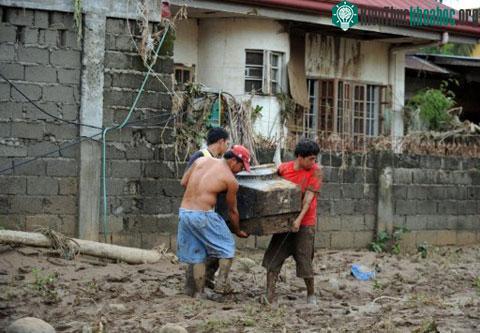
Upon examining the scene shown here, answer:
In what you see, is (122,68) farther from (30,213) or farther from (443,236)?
(443,236)

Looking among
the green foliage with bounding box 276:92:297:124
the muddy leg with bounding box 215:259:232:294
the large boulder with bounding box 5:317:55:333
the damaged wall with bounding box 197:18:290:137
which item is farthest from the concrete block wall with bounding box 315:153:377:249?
the large boulder with bounding box 5:317:55:333

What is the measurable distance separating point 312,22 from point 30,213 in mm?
7367

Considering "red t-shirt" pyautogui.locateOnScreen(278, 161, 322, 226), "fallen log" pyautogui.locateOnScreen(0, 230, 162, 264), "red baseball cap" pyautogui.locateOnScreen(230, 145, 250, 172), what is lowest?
"fallen log" pyautogui.locateOnScreen(0, 230, 162, 264)

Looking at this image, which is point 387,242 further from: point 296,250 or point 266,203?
point 266,203

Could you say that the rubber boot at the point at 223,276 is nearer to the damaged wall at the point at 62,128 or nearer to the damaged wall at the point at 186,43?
the damaged wall at the point at 62,128

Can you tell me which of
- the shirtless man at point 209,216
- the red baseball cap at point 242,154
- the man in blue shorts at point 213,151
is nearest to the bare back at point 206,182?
the shirtless man at point 209,216

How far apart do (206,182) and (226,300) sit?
1226 mm

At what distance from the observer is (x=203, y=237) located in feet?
30.3

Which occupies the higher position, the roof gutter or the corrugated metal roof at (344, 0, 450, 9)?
the corrugated metal roof at (344, 0, 450, 9)

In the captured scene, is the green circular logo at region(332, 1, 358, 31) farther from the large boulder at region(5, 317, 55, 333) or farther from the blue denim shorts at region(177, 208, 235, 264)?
the large boulder at region(5, 317, 55, 333)

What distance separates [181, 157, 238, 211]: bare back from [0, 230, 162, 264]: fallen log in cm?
213

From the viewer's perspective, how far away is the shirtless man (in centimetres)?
912

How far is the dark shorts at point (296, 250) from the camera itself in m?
9.65

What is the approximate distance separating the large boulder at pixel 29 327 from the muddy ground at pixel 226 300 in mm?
386
